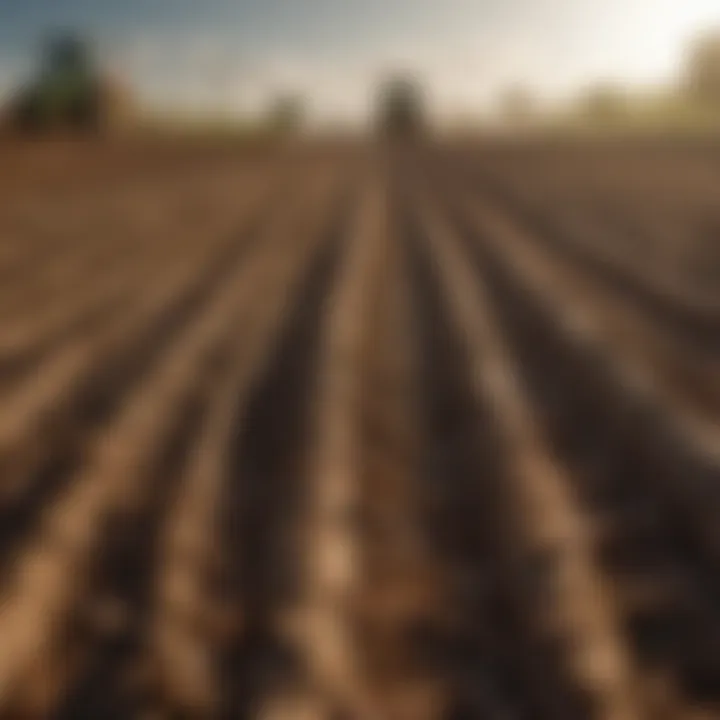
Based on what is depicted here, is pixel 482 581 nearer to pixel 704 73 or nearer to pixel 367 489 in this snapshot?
pixel 367 489

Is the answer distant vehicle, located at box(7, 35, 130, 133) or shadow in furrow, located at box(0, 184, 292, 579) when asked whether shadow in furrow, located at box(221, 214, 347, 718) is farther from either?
distant vehicle, located at box(7, 35, 130, 133)

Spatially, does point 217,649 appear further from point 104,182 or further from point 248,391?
point 104,182

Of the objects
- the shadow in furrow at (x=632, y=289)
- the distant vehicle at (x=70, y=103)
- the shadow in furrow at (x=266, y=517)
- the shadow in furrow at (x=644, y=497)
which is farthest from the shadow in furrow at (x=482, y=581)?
the distant vehicle at (x=70, y=103)

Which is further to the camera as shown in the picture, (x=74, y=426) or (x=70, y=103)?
(x=70, y=103)

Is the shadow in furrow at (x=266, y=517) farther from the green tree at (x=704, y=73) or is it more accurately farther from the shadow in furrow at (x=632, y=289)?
the green tree at (x=704, y=73)

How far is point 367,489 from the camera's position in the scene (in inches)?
195

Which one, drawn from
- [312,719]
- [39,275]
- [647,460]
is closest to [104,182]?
[39,275]

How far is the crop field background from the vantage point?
3.40 metres

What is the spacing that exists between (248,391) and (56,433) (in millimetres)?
1046

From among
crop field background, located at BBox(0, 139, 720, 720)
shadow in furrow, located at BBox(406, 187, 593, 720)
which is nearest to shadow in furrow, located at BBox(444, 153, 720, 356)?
crop field background, located at BBox(0, 139, 720, 720)

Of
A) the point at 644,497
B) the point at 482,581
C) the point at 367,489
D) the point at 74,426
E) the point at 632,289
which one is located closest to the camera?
the point at 482,581

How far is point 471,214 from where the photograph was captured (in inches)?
619

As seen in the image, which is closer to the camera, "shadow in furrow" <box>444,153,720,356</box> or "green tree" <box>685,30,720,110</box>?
"shadow in furrow" <box>444,153,720,356</box>

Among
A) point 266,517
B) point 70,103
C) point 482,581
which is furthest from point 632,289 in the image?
point 70,103
